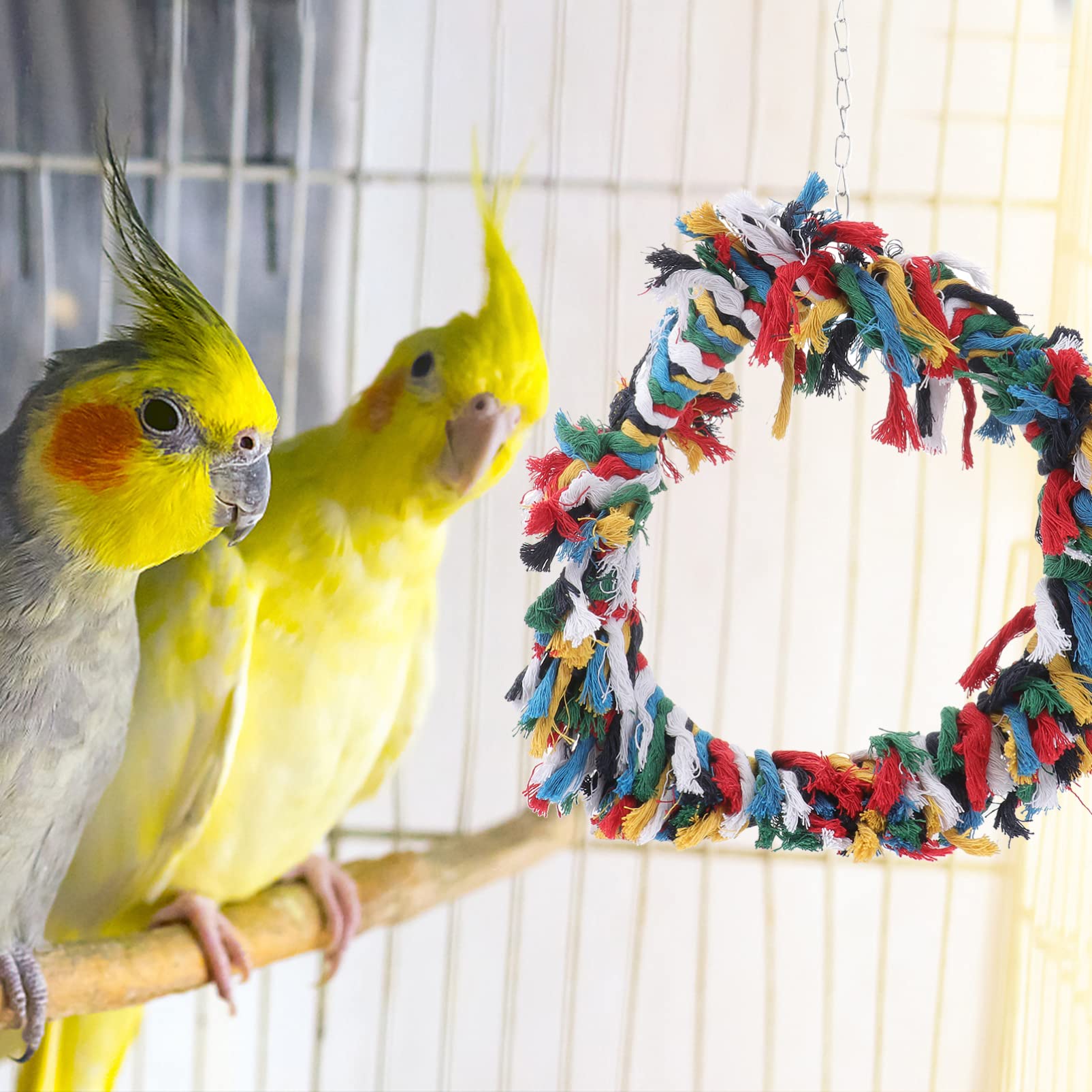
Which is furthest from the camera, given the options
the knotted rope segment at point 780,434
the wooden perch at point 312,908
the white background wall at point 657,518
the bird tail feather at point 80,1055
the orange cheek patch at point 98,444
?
the white background wall at point 657,518

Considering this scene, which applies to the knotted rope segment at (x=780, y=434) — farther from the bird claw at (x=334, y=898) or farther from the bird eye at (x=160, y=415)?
the bird claw at (x=334, y=898)

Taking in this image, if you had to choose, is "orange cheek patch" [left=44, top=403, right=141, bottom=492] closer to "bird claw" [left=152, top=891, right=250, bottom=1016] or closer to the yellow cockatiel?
the yellow cockatiel

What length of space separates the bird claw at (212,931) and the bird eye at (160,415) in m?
0.43

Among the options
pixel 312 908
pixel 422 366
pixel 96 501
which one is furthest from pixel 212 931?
pixel 422 366

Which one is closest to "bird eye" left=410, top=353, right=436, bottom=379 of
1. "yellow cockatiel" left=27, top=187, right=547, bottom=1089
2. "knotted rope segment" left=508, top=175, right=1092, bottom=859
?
"yellow cockatiel" left=27, top=187, right=547, bottom=1089

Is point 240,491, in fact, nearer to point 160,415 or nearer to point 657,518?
point 160,415

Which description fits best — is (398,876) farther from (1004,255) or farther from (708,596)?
(1004,255)

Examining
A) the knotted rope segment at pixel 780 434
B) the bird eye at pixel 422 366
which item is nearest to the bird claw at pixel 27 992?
the knotted rope segment at pixel 780 434

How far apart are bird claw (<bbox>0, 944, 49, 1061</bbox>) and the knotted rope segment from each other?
383 mm

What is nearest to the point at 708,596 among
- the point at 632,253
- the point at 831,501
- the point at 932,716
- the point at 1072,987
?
the point at 831,501

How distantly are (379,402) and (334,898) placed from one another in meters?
0.47

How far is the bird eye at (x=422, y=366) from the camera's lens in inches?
34.2

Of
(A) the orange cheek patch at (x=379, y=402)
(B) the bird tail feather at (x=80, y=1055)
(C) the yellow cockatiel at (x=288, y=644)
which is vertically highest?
(A) the orange cheek patch at (x=379, y=402)

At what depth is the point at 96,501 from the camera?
665 mm
